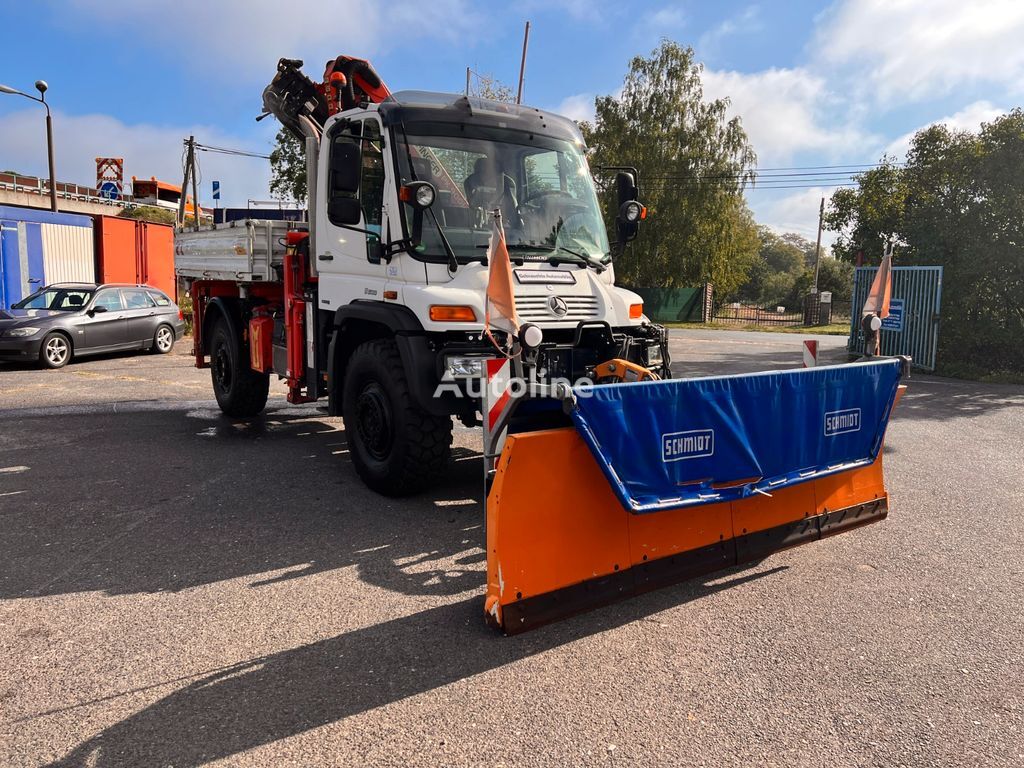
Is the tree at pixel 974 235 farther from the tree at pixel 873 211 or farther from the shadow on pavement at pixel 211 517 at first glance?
the shadow on pavement at pixel 211 517

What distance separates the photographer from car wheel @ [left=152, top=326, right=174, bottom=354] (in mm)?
15820

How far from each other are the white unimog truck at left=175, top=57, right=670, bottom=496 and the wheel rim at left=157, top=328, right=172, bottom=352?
10946 mm

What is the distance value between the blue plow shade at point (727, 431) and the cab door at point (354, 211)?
8.32ft

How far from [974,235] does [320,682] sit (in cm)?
1647

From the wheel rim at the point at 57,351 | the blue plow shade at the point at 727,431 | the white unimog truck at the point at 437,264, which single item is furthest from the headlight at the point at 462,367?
the wheel rim at the point at 57,351

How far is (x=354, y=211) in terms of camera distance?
5.50 meters

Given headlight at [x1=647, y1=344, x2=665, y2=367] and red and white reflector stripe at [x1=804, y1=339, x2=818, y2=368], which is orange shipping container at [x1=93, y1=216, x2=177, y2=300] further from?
red and white reflector stripe at [x1=804, y1=339, x2=818, y2=368]

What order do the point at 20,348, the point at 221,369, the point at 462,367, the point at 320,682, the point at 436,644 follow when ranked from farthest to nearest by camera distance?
the point at 20,348 < the point at 221,369 < the point at 462,367 < the point at 436,644 < the point at 320,682

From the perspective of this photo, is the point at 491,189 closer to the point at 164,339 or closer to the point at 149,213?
the point at 164,339

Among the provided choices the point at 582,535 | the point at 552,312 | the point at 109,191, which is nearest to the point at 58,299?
the point at 552,312

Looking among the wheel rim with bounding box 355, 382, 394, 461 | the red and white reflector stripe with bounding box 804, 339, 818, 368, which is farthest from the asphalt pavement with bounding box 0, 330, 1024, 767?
the red and white reflector stripe with bounding box 804, 339, 818, 368

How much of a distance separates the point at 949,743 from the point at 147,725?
3.15 meters

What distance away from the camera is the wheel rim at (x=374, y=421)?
5406 mm

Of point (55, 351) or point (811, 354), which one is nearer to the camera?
point (811, 354)
